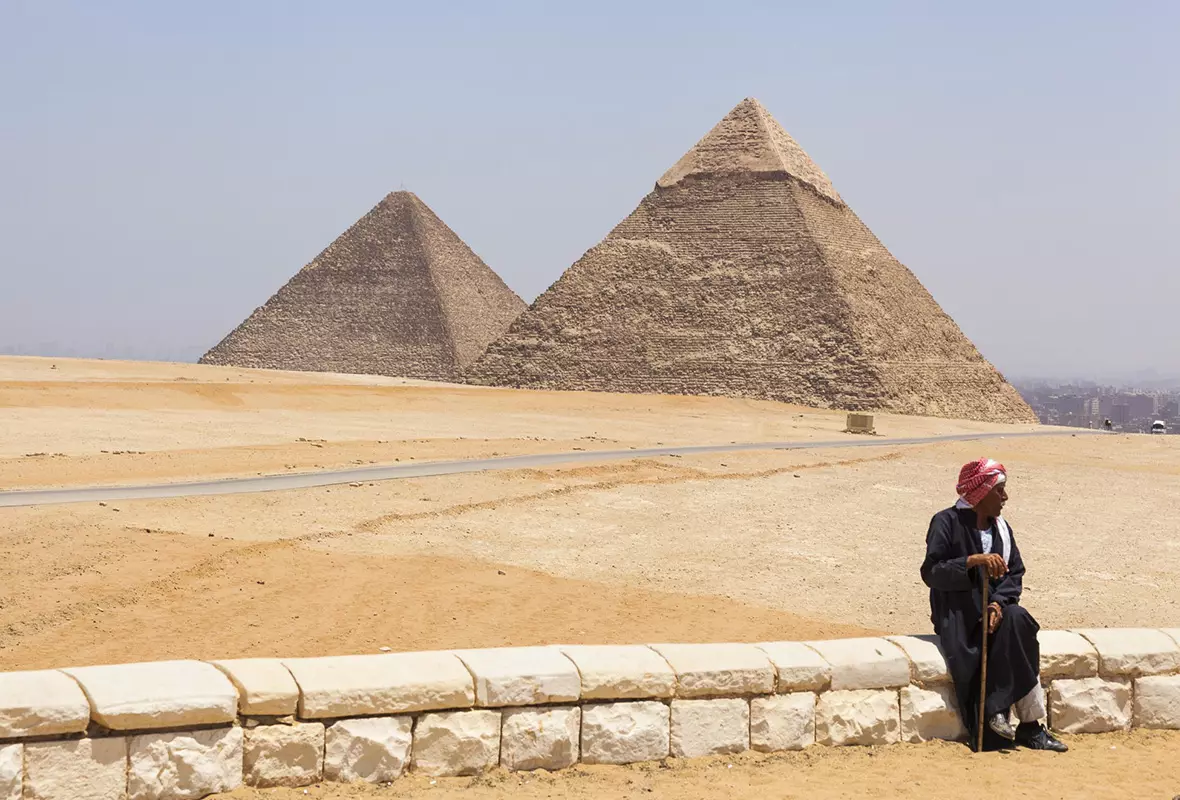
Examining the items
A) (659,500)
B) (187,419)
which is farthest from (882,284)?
(659,500)

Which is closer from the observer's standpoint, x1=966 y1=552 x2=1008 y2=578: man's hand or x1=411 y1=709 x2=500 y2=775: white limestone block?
x1=411 y1=709 x2=500 y2=775: white limestone block

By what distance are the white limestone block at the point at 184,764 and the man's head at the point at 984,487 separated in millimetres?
3271

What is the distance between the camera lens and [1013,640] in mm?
5719

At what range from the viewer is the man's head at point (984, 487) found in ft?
18.9

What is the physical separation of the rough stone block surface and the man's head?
153 inches

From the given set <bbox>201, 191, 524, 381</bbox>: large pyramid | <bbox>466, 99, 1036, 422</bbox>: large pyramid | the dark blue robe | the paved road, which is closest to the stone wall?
the dark blue robe

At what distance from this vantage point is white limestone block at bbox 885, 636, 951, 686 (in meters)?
5.75

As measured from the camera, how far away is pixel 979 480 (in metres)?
5.77

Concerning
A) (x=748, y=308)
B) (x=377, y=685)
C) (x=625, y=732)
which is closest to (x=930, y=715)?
(x=625, y=732)

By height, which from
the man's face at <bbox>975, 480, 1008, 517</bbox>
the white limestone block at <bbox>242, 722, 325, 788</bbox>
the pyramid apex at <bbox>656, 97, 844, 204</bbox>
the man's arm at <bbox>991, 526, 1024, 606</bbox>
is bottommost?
the white limestone block at <bbox>242, 722, 325, 788</bbox>

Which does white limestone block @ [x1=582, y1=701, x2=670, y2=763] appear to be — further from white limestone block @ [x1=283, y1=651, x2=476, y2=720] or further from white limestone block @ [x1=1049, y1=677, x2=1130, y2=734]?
white limestone block @ [x1=1049, y1=677, x2=1130, y2=734]

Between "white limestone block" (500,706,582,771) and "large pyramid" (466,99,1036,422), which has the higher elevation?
"large pyramid" (466,99,1036,422)

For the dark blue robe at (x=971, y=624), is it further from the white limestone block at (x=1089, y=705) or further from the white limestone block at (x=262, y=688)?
the white limestone block at (x=262, y=688)

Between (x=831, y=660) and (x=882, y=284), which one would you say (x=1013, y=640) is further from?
(x=882, y=284)
